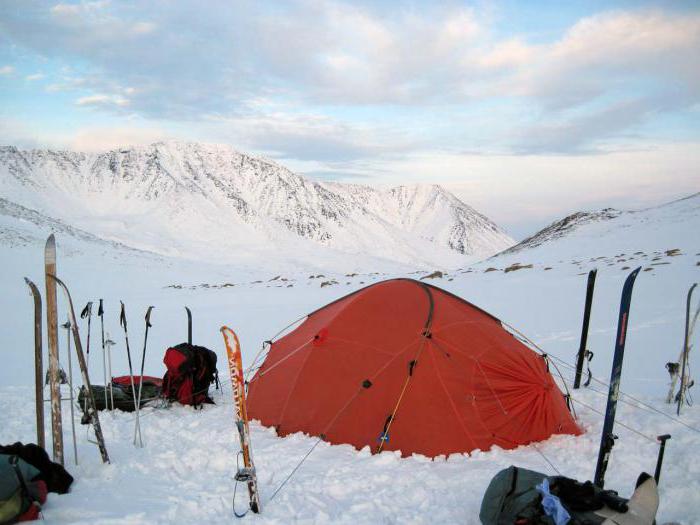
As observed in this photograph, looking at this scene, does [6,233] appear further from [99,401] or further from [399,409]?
[399,409]

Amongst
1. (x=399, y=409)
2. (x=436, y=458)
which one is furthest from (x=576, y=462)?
(x=399, y=409)

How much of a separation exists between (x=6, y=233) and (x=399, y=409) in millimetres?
55169

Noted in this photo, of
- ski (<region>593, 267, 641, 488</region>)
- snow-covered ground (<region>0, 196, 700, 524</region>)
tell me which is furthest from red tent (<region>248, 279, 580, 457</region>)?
ski (<region>593, 267, 641, 488</region>)

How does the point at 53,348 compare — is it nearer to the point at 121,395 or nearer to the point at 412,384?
the point at 121,395

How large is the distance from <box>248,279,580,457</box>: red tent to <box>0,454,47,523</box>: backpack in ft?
9.90

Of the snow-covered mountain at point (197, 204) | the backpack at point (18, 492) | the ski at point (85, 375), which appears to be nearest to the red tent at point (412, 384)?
the ski at point (85, 375)

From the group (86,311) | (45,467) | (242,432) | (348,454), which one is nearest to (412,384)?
(348,454)

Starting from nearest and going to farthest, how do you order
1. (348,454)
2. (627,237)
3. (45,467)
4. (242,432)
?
(242,432)
(45,467)
(348,454)
(627,237)

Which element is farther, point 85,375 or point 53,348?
point 85,375

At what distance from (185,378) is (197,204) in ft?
409

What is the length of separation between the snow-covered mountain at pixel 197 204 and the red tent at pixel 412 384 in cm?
9271

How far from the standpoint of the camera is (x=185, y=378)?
805 cm

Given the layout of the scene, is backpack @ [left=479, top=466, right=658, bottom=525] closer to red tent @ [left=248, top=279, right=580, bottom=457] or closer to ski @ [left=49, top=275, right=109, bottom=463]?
red tent @ [left=248, top=279, right=580, bottom=457]

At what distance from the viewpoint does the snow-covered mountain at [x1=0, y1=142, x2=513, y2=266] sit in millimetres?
110875
